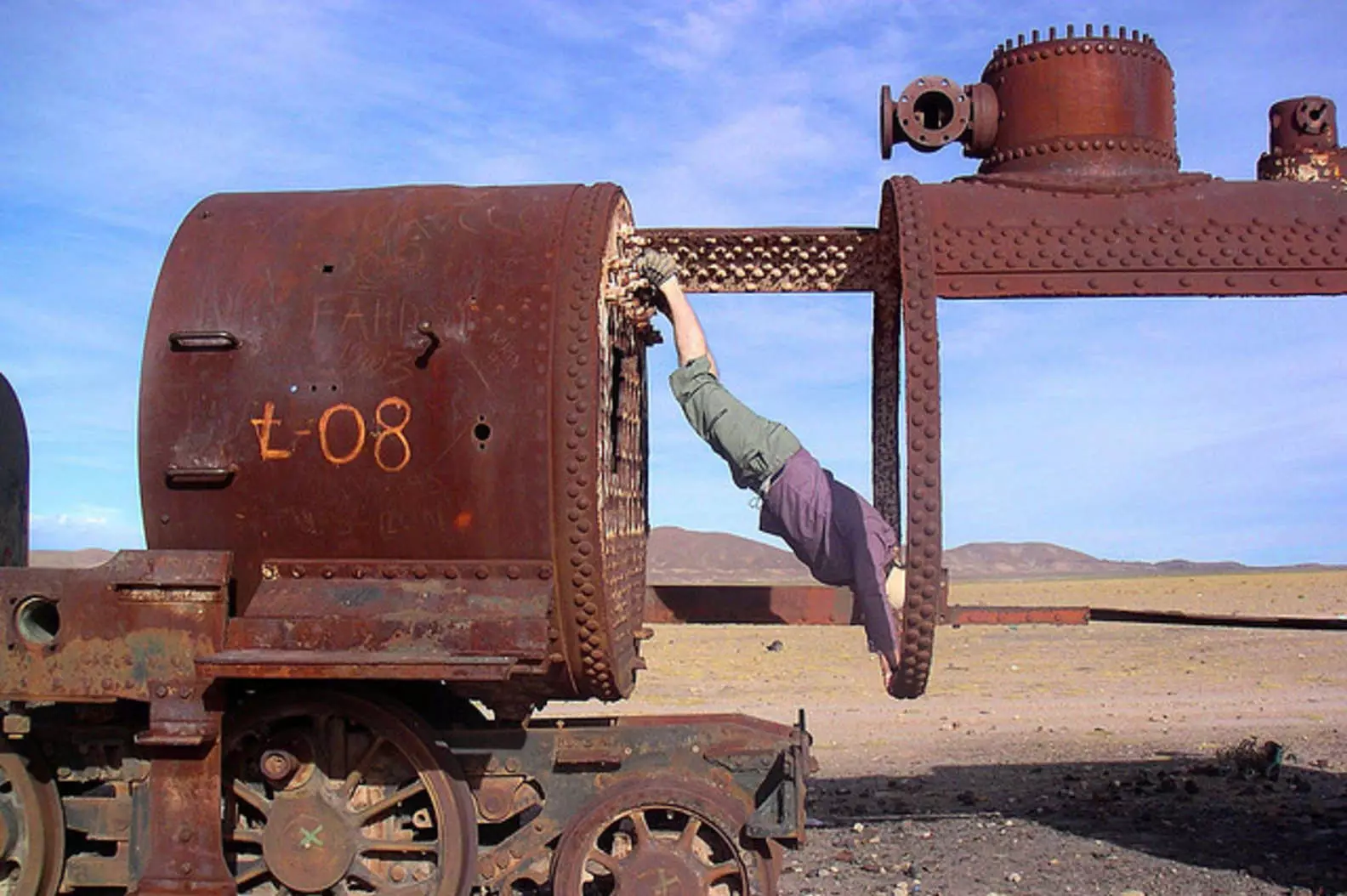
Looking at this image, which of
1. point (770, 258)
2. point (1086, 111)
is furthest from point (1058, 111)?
point (770, 258)

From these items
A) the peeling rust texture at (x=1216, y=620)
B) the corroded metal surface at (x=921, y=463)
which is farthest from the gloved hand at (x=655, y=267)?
the peeling rust texture at (x=1216, y=620)

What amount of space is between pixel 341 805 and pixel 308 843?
0.20 meters

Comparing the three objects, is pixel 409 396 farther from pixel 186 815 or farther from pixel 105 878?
pixel 105 878

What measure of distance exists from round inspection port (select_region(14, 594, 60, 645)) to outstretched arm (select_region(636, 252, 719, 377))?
2915mm

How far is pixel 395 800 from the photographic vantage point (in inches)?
209

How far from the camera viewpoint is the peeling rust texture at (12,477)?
21.8ft

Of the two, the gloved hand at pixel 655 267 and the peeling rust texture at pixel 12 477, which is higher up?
the gloved hand at pixel 655 267

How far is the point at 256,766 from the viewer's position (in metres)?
5.46

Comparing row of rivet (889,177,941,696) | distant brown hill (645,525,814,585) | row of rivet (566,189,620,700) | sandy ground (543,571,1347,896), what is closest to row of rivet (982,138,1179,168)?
row of rivet (889,177,941,696)

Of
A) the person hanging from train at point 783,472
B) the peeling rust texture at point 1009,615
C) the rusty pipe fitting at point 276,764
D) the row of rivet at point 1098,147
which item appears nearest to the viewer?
the rusty pipe fitting at point 276,764

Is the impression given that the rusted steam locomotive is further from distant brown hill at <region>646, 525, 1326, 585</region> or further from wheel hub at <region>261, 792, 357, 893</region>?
distant brown hill at <region>646, 525, 1326, 585</region>

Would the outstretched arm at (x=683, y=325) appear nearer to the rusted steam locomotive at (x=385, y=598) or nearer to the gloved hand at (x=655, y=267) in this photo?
the gloved hand at (x=655, y=267)

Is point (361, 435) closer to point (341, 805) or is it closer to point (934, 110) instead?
point (341, 805)

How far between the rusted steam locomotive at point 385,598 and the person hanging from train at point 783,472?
0.48 metres
